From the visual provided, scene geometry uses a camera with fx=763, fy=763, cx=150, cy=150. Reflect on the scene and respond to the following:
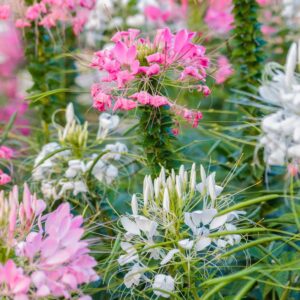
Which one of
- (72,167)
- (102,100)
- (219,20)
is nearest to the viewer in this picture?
(102,100)

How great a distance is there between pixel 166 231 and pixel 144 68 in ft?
0.73

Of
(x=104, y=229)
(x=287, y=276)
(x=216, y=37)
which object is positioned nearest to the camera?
(x=287, y=276)

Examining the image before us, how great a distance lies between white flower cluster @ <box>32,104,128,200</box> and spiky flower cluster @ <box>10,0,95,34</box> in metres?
0.21

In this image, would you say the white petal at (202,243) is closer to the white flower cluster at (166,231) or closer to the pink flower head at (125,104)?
the white flower cluster at (166,231)

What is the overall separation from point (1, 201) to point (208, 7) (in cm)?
127

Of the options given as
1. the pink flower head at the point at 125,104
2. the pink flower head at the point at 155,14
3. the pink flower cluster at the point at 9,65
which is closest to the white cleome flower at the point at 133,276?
the pink flower head at the point at 125,104

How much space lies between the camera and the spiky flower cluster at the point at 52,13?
1.43 m

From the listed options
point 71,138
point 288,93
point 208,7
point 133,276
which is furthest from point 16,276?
point 208,7

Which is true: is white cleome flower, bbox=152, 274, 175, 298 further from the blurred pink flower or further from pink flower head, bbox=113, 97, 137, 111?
the blurred pink flower


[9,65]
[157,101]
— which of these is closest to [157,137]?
[157,101]

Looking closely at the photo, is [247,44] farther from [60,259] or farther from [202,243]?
[60,259]

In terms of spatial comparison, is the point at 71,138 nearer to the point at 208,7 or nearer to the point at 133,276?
the point at 133,276

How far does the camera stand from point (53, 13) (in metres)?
1.45

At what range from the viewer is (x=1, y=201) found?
36.3 inches
